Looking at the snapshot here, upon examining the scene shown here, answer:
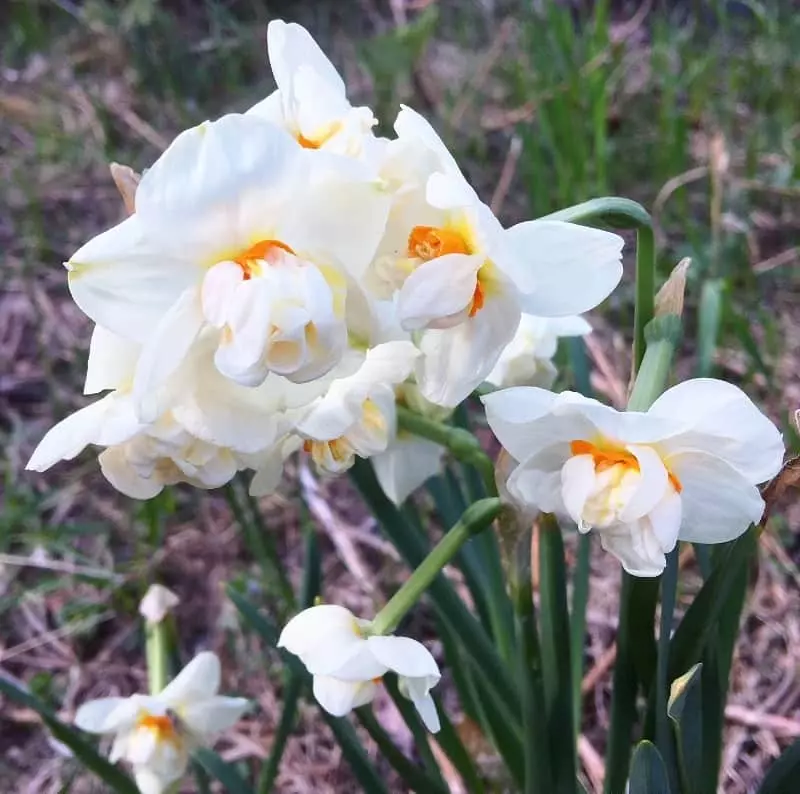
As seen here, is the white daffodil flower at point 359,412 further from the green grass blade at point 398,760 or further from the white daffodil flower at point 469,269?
the green grass blade at point 398,760

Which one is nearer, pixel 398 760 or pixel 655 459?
pixel 655 459

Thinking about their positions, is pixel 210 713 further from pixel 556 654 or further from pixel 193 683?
pixel 556 654

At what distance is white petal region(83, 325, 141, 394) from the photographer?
60 centimetres

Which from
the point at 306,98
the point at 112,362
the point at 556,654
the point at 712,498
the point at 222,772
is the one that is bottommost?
the point at 222,772

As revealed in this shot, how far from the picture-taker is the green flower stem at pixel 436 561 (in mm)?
686

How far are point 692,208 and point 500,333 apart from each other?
187cm

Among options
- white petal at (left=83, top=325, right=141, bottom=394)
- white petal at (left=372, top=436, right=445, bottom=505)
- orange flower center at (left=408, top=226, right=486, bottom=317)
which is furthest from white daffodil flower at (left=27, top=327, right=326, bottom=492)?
white petal at (left=372, top=436, right=445, bottom=505)

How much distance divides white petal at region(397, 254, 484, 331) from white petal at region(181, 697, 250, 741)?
0.60 meters

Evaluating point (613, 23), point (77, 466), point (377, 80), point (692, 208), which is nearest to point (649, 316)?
point (77, 466)

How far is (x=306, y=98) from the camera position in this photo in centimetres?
60

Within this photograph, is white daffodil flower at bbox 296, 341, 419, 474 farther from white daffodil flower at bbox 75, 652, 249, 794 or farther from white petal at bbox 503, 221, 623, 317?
white daffodil flower at bbox 75, 652, 249, 794

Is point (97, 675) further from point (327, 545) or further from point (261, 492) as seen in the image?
point (261, 492)

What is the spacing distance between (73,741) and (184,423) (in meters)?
0.50

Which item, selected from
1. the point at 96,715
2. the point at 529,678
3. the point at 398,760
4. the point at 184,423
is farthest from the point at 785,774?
the point at 96,715
